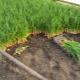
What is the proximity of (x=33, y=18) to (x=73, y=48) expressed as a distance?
79cm

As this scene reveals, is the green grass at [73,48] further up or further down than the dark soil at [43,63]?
further up

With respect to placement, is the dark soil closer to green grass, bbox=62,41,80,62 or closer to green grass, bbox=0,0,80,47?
green grass, bbox=62,41,80,62

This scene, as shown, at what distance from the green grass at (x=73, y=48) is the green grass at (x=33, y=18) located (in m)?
0.41

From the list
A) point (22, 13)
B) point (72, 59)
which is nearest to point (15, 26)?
point (22, 13)

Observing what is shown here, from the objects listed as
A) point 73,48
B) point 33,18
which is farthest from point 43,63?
point 33,18

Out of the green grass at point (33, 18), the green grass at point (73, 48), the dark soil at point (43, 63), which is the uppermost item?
the green grass at point (33, 18)

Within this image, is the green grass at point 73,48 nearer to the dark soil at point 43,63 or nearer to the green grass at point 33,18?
the dark soil at point 43,63

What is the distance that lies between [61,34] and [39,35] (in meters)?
0.34

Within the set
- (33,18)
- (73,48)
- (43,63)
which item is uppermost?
(33,18)

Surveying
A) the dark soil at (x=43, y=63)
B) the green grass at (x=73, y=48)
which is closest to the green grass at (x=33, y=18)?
the dark soil at (x=43, y=63)

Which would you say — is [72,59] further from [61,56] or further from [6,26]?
[6,26]

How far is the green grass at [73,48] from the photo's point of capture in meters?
3.15

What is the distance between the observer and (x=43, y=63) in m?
3.07

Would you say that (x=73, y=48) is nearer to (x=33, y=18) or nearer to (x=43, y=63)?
(x=43, y=63)
